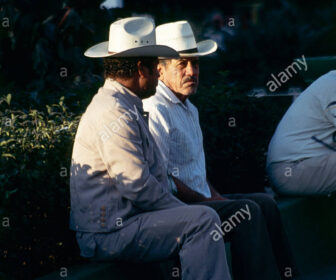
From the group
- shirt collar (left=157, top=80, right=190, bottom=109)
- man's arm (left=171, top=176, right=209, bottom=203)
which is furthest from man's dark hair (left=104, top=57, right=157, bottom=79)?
man's arm (left=171, top=176, right=209, bottom=203)

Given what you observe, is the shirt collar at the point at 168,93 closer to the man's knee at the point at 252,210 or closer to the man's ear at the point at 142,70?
the man's ear at the point at 142,70

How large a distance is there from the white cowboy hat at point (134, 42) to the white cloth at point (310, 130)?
180 cm

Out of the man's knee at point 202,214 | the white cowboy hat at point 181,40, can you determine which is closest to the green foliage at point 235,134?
the white cowboy hat at point 181,40

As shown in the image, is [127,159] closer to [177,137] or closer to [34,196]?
[34,196]

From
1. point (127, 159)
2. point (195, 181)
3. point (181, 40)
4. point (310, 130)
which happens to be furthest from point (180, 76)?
point (310, 130)

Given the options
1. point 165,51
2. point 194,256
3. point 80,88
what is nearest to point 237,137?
point 80,88

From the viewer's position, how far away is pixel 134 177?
13.0ft

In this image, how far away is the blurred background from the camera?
4.12m

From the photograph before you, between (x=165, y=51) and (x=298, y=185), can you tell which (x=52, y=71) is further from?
(x=165, y=51)

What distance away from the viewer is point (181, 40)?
524 centimetres

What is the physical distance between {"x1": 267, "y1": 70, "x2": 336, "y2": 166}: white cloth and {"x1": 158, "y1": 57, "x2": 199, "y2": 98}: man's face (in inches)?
47.6

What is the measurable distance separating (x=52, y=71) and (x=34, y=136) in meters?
2.78

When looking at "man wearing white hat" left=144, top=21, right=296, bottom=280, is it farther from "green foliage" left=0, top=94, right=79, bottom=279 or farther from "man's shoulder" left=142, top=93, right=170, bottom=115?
"green foliage" left=0, top=94, right=79, bottom=279

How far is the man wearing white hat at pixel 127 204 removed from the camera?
3959 mm
